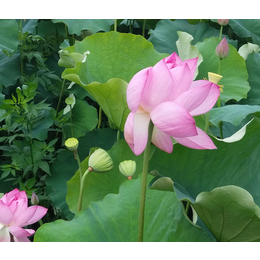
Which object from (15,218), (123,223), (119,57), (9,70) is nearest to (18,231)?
(15,218)

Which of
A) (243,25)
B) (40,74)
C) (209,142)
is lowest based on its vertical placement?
(40,74)

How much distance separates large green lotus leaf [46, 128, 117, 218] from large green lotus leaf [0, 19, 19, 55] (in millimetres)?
361

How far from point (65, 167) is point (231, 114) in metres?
0.52

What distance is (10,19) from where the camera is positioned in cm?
106

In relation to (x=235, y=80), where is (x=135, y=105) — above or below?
above

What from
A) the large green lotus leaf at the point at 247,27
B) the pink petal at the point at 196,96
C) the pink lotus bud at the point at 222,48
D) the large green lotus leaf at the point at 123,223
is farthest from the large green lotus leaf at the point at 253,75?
the pink petal at the point at 196,96

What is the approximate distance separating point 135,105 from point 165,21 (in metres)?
0.98

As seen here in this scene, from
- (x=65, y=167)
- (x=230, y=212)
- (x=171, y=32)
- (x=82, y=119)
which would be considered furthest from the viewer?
(x=171, y=32)

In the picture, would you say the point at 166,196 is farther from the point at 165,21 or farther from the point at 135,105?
the point at 165,21

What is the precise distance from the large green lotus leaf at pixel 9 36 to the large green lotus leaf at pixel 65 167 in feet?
1.18

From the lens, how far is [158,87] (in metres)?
0.39

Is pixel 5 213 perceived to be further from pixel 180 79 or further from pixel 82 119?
pixel 82 119

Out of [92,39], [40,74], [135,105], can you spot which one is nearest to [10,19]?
[40,74]

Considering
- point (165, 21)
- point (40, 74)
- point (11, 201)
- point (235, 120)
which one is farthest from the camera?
point (165, 21)
